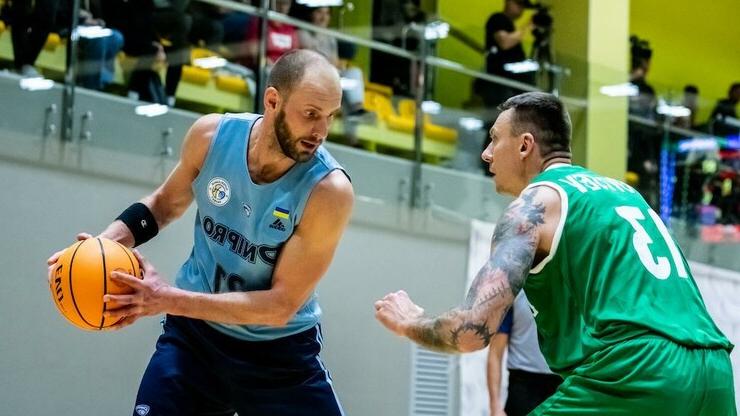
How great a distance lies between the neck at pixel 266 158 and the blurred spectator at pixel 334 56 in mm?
4444

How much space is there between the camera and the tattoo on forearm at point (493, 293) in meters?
3.68

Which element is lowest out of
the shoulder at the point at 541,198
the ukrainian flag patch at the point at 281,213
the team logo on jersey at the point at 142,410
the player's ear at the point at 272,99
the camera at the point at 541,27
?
the team logo on jersey at the point at 142,410

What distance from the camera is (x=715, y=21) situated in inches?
724

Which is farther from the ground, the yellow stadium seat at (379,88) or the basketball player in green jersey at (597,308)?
the yellow stadium seat at (379,88)

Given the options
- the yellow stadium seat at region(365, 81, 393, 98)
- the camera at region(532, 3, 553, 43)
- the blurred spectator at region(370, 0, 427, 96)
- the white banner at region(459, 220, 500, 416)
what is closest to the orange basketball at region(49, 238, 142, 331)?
the yellow stadium seat at region(365, 81, 393, 98)

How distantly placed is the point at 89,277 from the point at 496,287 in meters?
1.64

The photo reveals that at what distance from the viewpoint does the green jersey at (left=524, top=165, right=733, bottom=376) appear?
3.68 metres

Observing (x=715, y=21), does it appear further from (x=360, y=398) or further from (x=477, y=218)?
(x=360, y=398)

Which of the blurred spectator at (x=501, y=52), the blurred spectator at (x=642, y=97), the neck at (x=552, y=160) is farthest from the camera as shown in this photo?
the blurred spectator at (x=642, y=97)

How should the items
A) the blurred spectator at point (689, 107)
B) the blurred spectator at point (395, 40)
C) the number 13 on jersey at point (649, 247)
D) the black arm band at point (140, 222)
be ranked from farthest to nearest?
the blurred spectator at point (689, 107)
the blurred spectator at point (395, 40)
the black arm band at point (140, 222)
the number 13 on jersey at point (649, 247)

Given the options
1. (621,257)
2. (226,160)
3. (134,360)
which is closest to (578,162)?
(134,360)

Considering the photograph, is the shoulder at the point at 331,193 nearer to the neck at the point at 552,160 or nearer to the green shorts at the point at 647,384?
the neck at the point at 552,160

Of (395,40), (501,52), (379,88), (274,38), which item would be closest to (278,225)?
(274,38)

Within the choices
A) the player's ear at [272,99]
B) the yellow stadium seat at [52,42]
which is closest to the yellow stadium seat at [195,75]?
the yellow stadium seat at [52,42]
